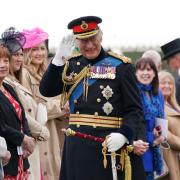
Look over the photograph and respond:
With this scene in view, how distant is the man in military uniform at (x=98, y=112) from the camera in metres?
6.29

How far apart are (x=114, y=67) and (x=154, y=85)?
2.06 meters

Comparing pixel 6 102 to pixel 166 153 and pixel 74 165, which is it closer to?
pixel 74 165

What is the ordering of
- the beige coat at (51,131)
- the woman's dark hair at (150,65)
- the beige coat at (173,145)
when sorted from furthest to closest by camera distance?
the beige coat at (173,145), the woman's dark hair at (150,65), the beige coat at (51,131)

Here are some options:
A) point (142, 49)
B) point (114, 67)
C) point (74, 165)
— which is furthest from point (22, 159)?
point (142, 49)

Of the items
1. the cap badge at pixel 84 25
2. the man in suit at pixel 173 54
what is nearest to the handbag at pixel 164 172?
the man in suit at pixel 173 54

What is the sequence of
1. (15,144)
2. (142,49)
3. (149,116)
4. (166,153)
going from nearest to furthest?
(15,144), (149,116), (166,153), (142,49)

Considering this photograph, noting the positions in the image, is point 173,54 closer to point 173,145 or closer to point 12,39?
point 173,145

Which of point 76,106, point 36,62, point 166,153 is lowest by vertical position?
point 166,153

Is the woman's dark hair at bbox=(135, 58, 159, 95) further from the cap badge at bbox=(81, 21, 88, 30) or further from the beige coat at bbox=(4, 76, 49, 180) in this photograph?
the cap badge at bbox=(81, 21, 88, 30)

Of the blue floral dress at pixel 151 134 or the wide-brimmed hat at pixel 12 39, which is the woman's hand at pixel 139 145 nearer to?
the blue floral dress at pixel 151 134

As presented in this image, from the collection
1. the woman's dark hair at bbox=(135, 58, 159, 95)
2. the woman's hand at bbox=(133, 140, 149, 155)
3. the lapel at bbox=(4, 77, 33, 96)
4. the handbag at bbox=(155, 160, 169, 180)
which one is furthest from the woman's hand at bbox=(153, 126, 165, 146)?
the woman's hand at bbox=(133, 140, 149, 155)

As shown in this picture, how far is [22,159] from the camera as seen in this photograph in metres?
6.89

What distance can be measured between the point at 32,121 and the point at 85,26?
4.88 ft

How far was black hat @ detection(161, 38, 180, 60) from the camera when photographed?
1023cm
